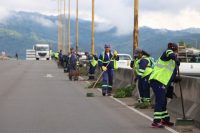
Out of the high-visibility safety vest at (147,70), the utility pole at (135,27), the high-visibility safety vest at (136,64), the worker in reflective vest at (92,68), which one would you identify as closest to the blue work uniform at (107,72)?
the high-visibility safety vest at (136,64)

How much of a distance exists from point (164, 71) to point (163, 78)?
171 mm

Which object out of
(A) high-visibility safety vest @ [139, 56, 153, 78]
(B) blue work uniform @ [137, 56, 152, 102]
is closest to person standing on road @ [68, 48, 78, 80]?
(B) blue work uniform @ [137, 56, 152, 102]

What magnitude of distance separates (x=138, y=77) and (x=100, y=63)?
173 inches

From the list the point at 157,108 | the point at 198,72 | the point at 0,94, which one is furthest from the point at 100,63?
the point at 198,72

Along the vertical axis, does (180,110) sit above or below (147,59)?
below

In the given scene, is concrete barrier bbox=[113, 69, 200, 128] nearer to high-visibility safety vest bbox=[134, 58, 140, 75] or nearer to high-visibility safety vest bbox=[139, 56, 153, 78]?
high-visibility safety vest bbox=[139, 56, 153, 78]

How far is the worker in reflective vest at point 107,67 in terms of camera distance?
23.4 metres

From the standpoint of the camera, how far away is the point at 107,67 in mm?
23547

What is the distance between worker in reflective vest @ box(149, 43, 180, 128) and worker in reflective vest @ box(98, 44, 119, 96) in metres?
9.20

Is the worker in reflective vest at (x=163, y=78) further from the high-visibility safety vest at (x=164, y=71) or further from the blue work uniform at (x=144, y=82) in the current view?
the blue work uniform at (x=144, y=82)

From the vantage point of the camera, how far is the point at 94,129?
1352 centimetres

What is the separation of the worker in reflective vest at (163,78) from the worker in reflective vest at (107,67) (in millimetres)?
9204

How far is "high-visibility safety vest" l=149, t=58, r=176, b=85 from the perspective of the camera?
544 inches

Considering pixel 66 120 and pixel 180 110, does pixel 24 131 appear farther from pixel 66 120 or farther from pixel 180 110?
pixel 180 110
